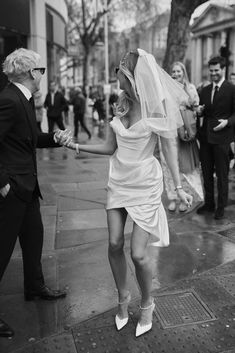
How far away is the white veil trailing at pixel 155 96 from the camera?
9.62ft

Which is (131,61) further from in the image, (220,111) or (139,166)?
(220,111)

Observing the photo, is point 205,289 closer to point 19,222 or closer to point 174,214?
point 19,222

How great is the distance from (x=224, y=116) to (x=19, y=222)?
3.29 metres

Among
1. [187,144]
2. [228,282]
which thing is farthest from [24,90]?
[187,144]

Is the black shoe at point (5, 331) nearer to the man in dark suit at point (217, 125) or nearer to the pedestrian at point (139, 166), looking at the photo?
the pedestrian at point (139, 166)

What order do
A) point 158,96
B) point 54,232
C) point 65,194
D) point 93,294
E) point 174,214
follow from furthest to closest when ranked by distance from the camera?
point 65,194
point 174,214
point 54,232
point 93,294
point 158,96

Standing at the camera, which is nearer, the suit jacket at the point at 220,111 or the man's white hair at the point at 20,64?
the man's white hair at the point at 20,64

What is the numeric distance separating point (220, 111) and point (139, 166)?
2816 millimetres

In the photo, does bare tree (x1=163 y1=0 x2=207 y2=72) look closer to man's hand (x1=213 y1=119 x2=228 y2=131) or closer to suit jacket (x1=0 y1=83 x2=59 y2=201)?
man's hand (x1=213 y1=119 x2=228 y2=131)

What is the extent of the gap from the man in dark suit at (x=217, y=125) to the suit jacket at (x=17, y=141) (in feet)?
9.65

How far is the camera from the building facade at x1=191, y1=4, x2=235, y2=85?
41.6m

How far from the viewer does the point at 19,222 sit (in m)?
3.13

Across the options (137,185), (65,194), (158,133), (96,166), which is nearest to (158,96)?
(158,133)

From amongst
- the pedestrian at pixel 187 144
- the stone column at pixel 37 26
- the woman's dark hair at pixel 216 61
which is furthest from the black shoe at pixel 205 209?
the stone column at pixel 37 26
